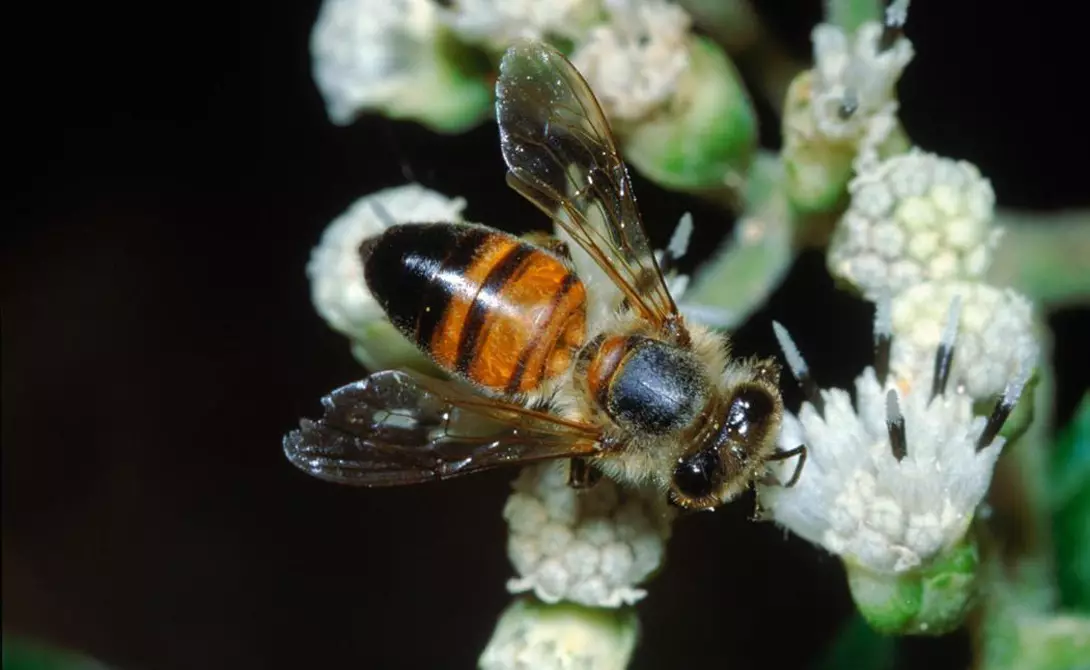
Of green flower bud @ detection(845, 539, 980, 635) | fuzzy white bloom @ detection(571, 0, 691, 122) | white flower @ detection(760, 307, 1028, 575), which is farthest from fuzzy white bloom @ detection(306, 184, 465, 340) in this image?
green flower bud @ detection(845, 539, 980, 635)

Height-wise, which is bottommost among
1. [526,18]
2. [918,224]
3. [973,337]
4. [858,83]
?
[973,337]

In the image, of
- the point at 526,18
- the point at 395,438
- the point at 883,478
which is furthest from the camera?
the point at 526,18

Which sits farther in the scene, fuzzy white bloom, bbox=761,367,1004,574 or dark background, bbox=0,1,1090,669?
dark background, bbox=0,1,1090,669

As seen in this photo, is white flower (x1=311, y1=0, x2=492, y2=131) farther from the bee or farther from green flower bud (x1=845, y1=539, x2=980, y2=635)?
green flower bud (x1=845, y1=539, x2=980, y2=635)

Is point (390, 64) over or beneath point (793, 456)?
over

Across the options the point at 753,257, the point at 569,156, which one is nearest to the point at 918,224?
the point at 753,257

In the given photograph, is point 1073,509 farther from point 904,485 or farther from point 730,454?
point 730,454
